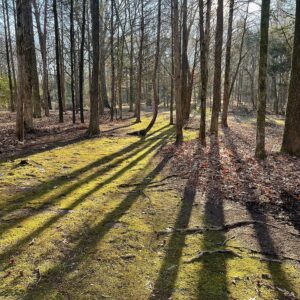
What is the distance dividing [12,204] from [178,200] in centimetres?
317

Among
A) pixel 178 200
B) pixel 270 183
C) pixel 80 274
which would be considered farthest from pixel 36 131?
pixel 80 274

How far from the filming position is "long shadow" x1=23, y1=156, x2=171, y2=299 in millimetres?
3524

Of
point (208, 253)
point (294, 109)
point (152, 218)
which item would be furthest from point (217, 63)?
point (208, 253)

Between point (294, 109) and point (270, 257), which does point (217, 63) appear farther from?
point (270, 257)

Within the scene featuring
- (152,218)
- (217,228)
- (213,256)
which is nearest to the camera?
(213,256)

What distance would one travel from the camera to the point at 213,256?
14.4ft

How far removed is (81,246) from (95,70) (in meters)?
11.1

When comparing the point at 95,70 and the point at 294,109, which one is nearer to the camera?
the point at 294,109

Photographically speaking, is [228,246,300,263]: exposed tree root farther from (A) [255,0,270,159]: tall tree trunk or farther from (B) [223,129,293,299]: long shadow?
(A) [255,0,270,159]: tall tree trunk

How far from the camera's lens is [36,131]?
14078 mm

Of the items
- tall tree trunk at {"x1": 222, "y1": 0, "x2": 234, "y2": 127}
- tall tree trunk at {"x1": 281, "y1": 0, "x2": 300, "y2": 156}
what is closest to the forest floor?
tall tree trunk at {"x1": 281, "y1": 0, "x2": 300, "y2": 156}

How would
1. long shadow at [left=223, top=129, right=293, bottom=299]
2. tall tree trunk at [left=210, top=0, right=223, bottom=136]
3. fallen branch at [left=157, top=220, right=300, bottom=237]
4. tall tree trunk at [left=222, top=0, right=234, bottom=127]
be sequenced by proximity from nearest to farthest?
1. long shadow at [left=223, top=129, right=293, bottom=299]
2. fallen branch at [left=157, top=220, right=300, bottom=237]
3. tall tree trunk at [left=210, top=0, right=223, bottom=136]
4. tall tree trunk at [left=222, top=0, right=234, bottom=127]

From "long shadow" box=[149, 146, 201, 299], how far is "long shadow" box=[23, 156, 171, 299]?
99cm

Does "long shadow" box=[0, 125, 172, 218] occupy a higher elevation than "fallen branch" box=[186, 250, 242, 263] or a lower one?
higher
